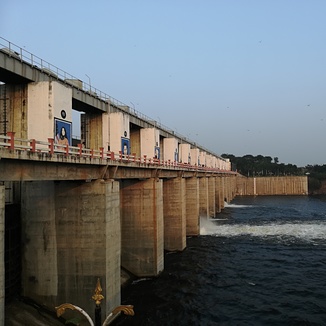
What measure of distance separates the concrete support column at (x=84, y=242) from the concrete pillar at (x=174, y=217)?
59.1 ft

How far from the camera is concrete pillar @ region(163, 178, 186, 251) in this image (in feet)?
126

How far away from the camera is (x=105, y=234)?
1994 centimetres

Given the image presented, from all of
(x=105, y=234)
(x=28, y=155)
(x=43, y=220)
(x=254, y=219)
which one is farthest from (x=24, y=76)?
(x=254, y=219)

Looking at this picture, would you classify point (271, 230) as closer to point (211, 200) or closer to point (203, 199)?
point (203, 199)

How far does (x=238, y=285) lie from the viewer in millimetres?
27359

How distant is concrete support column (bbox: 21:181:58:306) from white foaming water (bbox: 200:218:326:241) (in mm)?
31713

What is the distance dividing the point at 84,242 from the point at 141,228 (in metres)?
10.2

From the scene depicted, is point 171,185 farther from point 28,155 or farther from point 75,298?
point 28,155

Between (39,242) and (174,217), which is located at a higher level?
(39,242)

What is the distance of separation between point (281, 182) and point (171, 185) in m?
118

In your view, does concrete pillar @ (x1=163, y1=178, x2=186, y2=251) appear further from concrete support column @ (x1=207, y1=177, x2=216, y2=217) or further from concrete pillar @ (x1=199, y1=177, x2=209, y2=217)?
concrete support column @ (x1=207, y1=177, x2=216, y2=217)

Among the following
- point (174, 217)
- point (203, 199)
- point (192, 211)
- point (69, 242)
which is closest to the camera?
point (69, 242)

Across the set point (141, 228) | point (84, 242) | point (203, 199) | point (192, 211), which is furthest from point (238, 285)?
point (203, 199)

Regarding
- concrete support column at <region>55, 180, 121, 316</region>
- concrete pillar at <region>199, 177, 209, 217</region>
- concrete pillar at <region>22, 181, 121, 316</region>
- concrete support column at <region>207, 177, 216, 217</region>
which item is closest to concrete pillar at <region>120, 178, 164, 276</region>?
concrete pillar at <region>22, 181, 121, 316</region>
